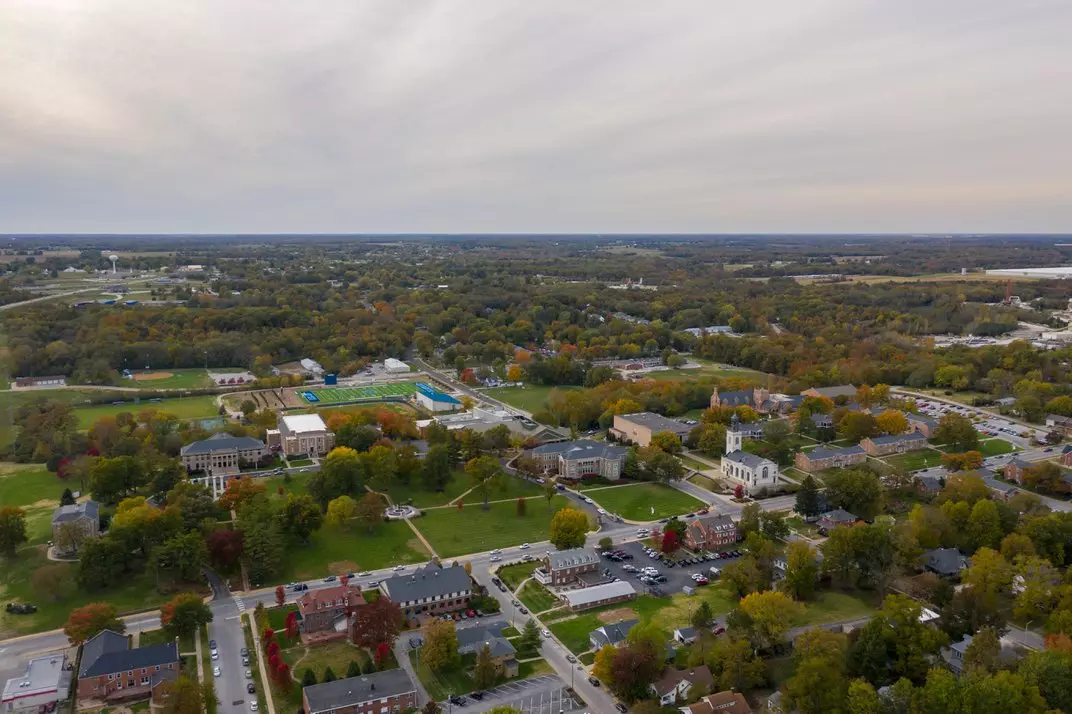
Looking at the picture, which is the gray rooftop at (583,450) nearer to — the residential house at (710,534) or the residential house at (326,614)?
the residential house at (710,534)

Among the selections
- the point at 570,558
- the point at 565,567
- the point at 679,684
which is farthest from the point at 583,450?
the point at 679,684

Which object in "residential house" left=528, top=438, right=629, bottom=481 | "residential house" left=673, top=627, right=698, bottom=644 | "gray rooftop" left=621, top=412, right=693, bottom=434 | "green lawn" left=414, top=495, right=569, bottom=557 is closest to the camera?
"residential house" left=673, top=627, right=698, bottom=644

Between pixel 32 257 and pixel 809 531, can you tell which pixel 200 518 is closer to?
pixel 809 531

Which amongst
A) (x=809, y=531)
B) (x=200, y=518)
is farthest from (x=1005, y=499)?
(x=200, y=518)

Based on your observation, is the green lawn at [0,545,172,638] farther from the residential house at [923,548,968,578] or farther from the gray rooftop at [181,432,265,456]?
the residential house at [923,548,968,578]

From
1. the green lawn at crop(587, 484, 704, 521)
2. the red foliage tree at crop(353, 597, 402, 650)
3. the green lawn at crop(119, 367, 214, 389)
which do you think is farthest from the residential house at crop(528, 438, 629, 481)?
the green lawn at crop(119, 367, 214, 389)

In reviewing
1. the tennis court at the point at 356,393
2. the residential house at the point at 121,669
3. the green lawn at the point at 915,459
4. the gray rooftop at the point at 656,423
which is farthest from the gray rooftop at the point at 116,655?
the green lawn at the point at 915,459
